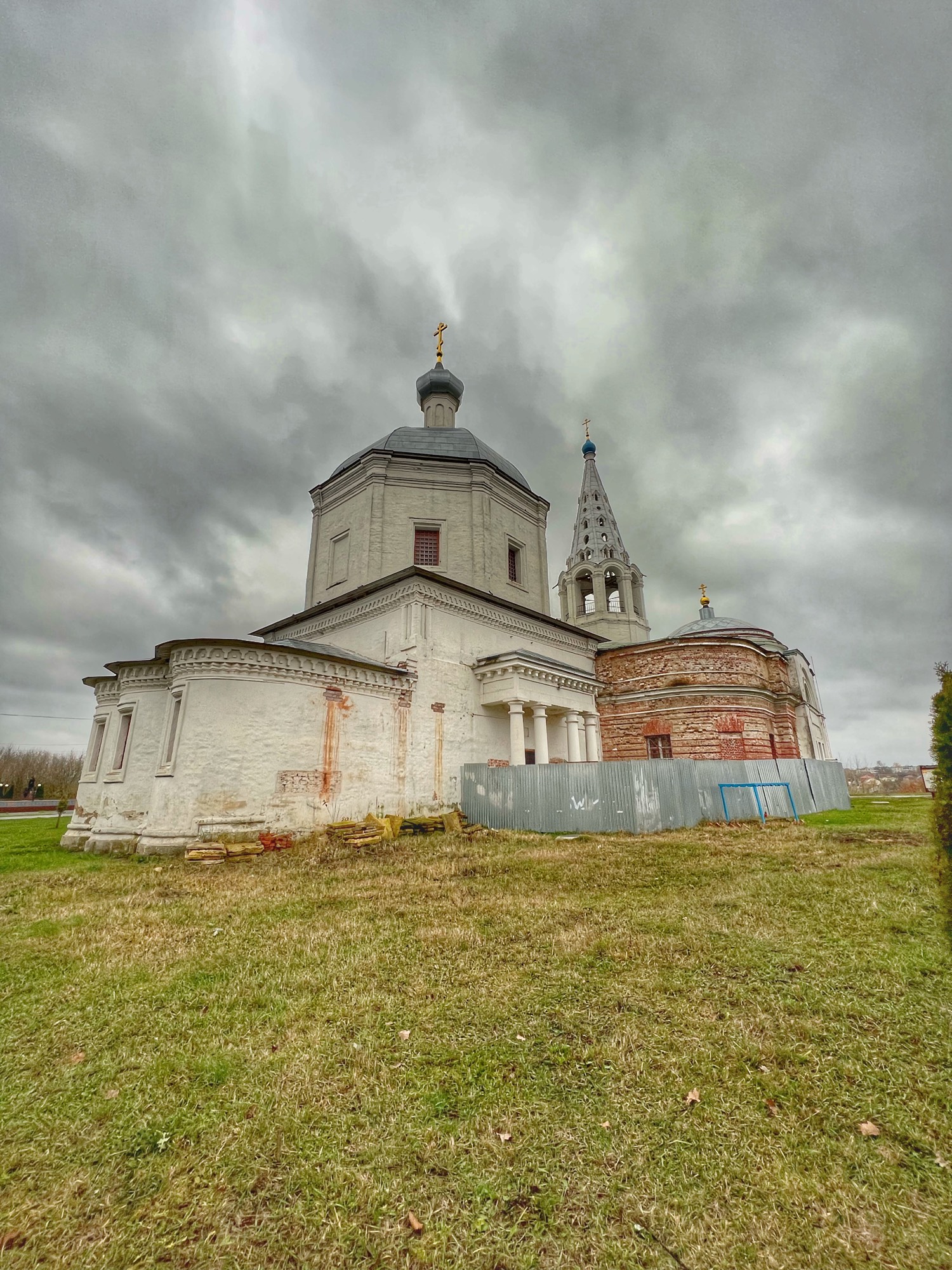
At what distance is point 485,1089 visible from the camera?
3.18 m

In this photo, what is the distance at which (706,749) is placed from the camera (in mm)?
21922

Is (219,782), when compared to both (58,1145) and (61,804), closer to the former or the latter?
(58,1145)

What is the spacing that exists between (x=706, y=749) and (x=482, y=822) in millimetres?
10517

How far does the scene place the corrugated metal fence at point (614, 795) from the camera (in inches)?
572

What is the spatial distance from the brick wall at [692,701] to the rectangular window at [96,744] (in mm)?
18815

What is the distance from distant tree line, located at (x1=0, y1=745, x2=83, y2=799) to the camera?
53.5 metres

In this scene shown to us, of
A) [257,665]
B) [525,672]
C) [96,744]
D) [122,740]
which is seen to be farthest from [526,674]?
[96,744]

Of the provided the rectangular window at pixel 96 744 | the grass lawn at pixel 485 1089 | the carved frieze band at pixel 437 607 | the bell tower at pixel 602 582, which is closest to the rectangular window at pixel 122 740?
the rectangular window at pixel 96 744

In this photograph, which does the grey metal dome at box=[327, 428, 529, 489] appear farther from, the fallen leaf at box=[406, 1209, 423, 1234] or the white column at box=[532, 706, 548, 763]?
the fallen leaf at box=[406, 1209, 423, 1234]

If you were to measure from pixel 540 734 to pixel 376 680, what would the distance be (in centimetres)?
647

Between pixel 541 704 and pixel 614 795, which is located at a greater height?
pixel 541 704

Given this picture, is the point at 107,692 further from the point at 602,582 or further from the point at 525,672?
the point at 602,582

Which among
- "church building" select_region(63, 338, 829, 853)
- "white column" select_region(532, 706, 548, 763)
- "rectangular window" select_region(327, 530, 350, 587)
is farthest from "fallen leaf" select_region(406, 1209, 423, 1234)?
"rectangular window" select_region(327, 530, 350, 587)

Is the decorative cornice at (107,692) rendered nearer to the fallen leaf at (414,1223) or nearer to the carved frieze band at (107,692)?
the carved frieze band at (107,692)
